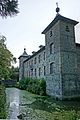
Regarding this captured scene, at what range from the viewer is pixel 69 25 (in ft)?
67.1

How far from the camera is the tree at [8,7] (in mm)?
4661

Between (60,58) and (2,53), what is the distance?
11.0 metres

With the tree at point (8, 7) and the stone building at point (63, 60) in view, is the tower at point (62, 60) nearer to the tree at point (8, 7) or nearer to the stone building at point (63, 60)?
the stone building at point (63, 60)

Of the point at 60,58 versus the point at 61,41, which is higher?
the point at 61,41

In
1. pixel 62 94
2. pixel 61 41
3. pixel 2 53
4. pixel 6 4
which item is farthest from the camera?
pixel 61 41

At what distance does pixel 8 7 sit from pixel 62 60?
48.0 feet

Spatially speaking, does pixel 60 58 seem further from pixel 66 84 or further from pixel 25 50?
pixel 25 50

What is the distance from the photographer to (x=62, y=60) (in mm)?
18922

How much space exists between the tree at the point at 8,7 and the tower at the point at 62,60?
14279 millimetres

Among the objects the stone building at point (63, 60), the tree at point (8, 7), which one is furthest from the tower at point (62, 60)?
the tree at point (8, 7)

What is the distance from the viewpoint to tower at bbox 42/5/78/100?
61.2ft

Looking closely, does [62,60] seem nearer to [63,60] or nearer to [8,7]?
[63,60]

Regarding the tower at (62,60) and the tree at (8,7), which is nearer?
the tree at (8,7)

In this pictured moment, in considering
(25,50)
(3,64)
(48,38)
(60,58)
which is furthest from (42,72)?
(25,50)
